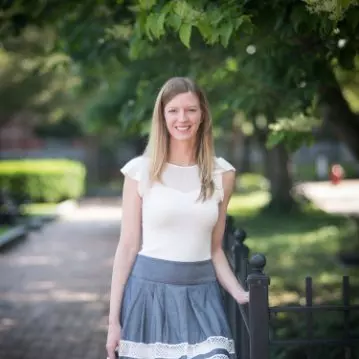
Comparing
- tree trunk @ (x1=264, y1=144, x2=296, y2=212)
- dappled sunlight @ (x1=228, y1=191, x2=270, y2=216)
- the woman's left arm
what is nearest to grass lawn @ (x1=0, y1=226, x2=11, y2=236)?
dappled sunlight @ (x1=228, y1=191, x2=270, y2=216)

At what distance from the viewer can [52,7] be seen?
820cm

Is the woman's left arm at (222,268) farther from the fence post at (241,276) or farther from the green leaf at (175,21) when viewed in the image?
the green leaf at (175,21)

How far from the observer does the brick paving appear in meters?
8.22

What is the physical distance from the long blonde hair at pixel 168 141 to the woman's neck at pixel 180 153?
0.02 m

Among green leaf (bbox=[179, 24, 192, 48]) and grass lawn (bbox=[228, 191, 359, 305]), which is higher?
green leaf (bbox=[179, 24, 192, 48])

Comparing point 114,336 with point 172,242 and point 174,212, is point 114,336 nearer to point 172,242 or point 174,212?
point 172,242

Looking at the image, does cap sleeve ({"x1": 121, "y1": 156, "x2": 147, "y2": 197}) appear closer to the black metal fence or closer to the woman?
the woman

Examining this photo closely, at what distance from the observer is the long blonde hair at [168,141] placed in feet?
11.9

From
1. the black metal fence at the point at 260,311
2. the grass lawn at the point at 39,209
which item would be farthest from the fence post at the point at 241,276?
the grass lawn at the point at 39,209

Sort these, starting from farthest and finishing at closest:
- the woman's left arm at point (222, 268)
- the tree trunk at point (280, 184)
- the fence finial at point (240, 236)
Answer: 1. the tree trunk at point (280, 184)
2. the fence finial at point (240, 236)
3. the woman's left arm at point (222, 268)

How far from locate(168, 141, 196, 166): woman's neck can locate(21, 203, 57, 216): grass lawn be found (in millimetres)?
22838

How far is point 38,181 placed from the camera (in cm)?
3195

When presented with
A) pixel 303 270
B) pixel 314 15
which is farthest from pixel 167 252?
pixel 303 270

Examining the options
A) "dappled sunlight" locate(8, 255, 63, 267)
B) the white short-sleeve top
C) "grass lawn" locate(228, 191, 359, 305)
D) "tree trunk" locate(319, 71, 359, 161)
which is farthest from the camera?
"dappled sunlight" locate(8, 255, 63, 267)
